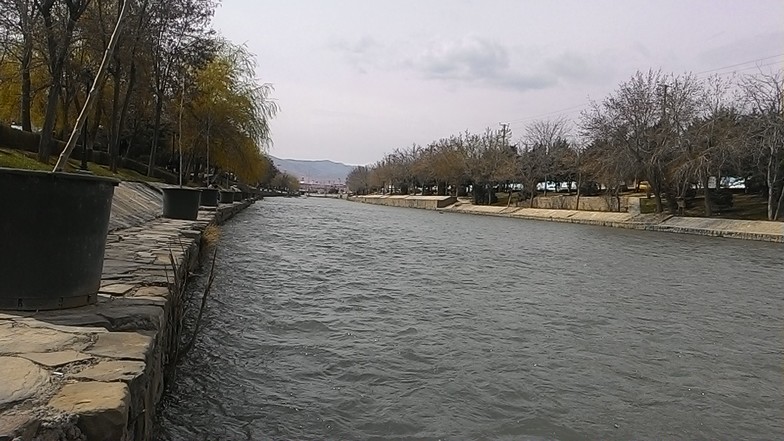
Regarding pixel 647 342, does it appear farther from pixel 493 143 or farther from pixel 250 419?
pixel 493 143

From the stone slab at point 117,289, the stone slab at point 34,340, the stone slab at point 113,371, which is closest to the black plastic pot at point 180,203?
the stone slab at point 117,289

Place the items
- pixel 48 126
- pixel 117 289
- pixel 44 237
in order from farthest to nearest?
pixel 48 126 → pixel 117 289 → pixel 44 237

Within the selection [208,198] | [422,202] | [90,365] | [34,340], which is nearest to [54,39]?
[208,198]

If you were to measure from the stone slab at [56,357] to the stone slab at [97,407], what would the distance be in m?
0.30

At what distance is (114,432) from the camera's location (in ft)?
6.64

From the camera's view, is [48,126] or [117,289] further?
[48,126]

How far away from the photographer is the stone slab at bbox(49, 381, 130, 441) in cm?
197

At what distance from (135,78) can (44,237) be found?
23.2 meters

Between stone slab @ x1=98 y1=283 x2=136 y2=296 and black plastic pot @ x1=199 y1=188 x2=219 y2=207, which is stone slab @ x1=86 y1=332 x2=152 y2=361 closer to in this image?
stone slab @ x1=98 y1=283 x2=136 y2=296

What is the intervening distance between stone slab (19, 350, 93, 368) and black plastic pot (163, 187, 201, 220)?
10.6m

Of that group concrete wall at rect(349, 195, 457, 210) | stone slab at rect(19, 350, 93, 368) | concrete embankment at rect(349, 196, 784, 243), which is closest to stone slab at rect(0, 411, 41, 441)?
stone slab at rect(19, 350, 93, 368)

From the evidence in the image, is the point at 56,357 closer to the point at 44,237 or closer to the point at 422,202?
the point at 44,237

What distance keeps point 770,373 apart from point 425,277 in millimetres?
5979

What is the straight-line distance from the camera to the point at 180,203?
41.8 ft
